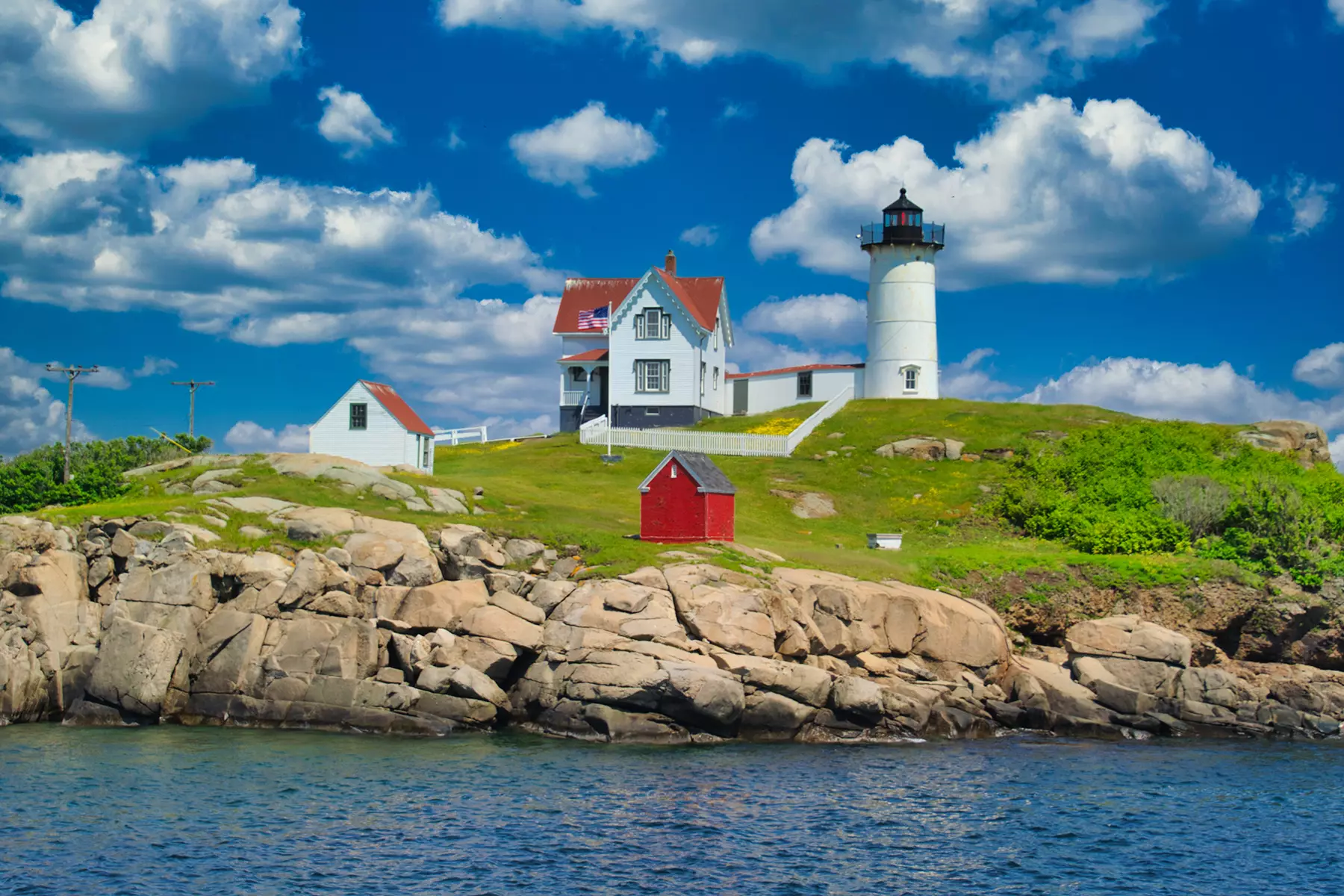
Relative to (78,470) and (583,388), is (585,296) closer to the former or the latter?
(583,388)

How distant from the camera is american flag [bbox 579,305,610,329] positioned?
74.7 meters

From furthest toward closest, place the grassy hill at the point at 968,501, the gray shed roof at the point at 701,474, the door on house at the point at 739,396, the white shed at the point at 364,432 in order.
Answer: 1. the door on house at the point at 739,396
2. the white shed at the point at 364,432
3. the gray shed roof at the point at 701,474
4. the grassy hill at the point at 968,501

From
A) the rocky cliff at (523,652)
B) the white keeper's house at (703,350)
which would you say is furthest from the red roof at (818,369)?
the rocky cliff at (523,652)

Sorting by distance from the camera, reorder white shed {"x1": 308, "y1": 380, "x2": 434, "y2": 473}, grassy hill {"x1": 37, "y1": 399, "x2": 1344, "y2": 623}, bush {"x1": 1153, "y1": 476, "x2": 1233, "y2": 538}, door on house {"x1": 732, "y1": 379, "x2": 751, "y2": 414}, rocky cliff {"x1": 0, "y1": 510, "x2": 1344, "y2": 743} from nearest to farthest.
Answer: rocky cliff {"x1": 0, "y1": 510, "x2": 1344, "y2": 743} < grassy hill {"x1": 37, "y1": 399, "x2": 1344, "y2": 623} < bush {"x1": 1153, "y1": 476, "x2": 1233, "y2": 538} < white shed {"x1": 308, "y1": 380, "x2": 434, "y2": 473} < door on house {"x1": 732, "y1": 379, "x2": 751, "y2": 414}

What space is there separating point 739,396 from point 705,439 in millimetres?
14236

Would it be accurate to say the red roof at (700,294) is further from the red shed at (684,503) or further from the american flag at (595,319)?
the red shed at (684,503)

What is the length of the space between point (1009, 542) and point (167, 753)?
108ft

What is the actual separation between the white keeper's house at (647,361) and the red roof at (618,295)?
0.13 meters

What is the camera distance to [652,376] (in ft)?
234

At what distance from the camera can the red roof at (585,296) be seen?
76.4 metres

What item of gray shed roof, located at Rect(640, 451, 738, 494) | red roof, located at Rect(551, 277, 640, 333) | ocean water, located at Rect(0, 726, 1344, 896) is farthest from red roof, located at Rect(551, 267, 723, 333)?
ocean water, located at Rect(0, 726, 1344, 896)

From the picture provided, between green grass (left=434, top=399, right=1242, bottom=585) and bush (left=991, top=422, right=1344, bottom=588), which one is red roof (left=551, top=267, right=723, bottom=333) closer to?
green grass (left=434, top=399, right=1242, bottom=585)

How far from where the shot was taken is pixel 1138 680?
120 feet

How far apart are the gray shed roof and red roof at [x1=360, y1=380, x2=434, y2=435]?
46.4 feet
